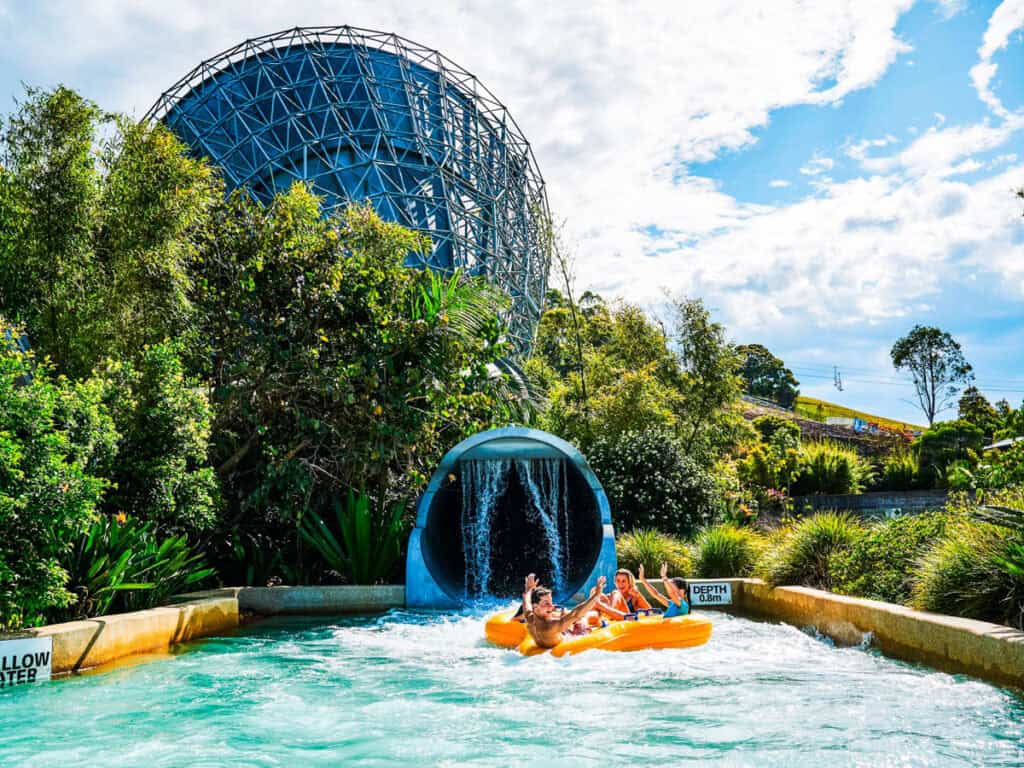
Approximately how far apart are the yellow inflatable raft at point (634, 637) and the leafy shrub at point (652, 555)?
3968 mm

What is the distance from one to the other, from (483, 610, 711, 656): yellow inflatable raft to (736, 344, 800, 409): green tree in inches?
2966

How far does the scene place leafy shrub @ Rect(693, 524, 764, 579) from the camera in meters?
12.3

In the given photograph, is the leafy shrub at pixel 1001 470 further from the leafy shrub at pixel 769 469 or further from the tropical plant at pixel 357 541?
the leafy shrub at pixel 769 469

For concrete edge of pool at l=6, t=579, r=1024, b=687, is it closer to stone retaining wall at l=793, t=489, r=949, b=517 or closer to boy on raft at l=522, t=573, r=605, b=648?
boy on raft at l=522, t=573, r=605, b=648

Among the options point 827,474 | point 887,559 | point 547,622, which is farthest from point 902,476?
point 547,622

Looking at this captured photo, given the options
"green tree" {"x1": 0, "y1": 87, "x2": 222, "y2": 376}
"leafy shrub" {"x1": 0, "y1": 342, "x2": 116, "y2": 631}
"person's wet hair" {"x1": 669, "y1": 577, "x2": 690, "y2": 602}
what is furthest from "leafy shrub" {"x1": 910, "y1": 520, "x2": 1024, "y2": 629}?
"green tree" {"x1": 0, "y1": 87, "x2": 222, "y2": 376}

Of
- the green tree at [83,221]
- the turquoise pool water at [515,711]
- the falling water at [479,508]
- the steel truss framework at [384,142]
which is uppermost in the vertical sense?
the steel truss framework at [384,142]

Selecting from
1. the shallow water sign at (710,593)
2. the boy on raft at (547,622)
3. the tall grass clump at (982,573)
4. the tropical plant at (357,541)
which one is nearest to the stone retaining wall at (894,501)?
the shallow water sign at (710,593)

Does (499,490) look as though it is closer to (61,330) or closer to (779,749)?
(61,330)

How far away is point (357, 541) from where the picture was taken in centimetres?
1210

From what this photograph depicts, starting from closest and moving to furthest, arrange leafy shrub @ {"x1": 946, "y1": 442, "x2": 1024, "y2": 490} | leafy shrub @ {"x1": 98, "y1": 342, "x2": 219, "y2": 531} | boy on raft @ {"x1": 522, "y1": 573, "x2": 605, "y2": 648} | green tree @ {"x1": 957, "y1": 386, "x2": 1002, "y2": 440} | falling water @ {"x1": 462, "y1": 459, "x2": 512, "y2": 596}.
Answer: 1. boy on raft @ {"x1": 522, "y1": 573, "x2": 605, "y2": 648}
2. leafy shrub @ {"x1": 946, "y1": 442, "x2": 1024, "y2": 490}
3. leafy shrub @ {"x1": 98, "y1": 342, "x2": 219, "y2": 531}
4. falling water @ {"x1": 462, "y1": 459, "x2": 512, "y2": 596}
5. green tree @ {"x1": 957, "y1": 386, "x2": 1002, "y2": 440}

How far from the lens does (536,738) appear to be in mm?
5250

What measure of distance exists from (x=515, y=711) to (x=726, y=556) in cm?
721

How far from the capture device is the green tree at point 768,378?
3206 inches
